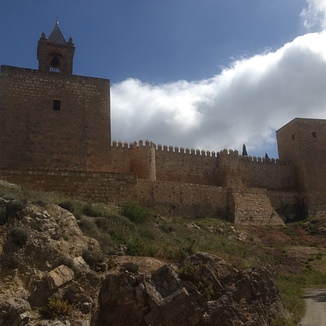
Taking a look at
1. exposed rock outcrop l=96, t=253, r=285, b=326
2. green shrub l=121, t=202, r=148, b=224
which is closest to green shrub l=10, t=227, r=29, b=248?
exposed rock outcrop l=96, t=253, r=285, b=326

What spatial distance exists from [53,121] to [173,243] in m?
9.10

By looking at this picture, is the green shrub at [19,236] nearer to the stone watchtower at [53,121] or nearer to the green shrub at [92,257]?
the green shrub at [92,257]

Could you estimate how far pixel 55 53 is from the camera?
2214 cm

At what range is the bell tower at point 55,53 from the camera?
2144 cm

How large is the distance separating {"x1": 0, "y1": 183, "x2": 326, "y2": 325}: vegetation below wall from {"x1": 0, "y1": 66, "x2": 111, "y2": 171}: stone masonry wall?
199 inches

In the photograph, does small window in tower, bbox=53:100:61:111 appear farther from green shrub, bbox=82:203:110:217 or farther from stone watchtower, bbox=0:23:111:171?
green shrub, bbox=82:203:110:217

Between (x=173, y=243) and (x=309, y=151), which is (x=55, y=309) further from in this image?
(x=309, y=151)

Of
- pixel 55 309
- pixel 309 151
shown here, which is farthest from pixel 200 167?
pixel 55 309

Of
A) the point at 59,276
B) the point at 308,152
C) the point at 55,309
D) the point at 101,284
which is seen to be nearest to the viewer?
the point at 55,309

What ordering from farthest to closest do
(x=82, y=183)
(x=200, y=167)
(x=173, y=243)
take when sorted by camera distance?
1. (x=200, y=167)
2. (x=82, y=183)
3. (x=173, y=243)

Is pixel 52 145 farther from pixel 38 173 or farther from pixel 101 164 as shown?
pixel 38 173

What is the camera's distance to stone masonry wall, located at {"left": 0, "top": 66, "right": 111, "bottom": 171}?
1761cm

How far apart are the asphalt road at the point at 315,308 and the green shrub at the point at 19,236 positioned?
6.55 meters

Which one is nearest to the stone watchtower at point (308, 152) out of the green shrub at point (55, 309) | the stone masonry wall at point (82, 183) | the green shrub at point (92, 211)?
the stone masonry wall at point (82, 183)
